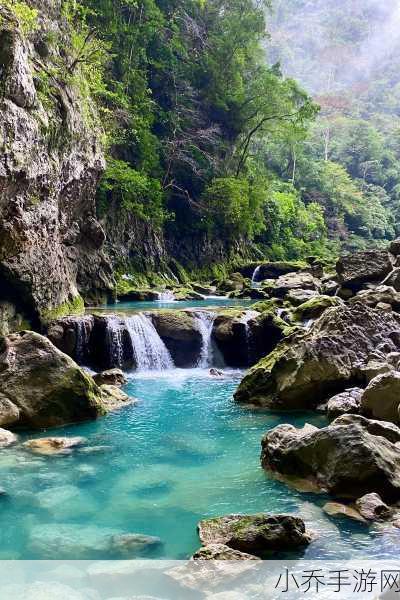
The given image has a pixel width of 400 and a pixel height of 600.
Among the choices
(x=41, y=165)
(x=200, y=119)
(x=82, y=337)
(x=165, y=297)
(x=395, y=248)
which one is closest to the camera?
(x=41, y=165)

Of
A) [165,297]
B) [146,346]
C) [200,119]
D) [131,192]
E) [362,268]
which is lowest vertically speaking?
[146,346]

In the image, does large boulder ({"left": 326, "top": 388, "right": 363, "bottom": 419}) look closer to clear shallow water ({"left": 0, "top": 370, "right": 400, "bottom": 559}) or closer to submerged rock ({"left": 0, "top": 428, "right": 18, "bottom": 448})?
clear shallow water ({"left": 0, "top": 370, "right": 400, "bottom": 559})

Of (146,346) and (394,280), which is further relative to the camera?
(394,280)

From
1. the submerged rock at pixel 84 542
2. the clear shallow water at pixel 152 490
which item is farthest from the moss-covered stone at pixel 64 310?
the submerged rock at pixel 84 542

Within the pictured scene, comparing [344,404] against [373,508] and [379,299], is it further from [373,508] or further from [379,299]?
[379,299]

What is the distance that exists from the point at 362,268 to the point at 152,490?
1346 centimetres

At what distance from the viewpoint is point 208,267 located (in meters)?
31.5

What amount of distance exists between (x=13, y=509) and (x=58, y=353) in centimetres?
390

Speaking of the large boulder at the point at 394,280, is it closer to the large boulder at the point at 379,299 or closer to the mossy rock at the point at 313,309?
the mossy rock at the point at 313,309

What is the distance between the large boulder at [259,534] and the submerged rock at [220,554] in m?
0.15

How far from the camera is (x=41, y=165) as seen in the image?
14.3 meters

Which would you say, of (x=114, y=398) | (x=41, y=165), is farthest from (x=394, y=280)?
(x=41, y=165)

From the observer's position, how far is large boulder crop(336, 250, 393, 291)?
60.0ft

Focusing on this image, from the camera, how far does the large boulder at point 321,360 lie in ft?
33.8
